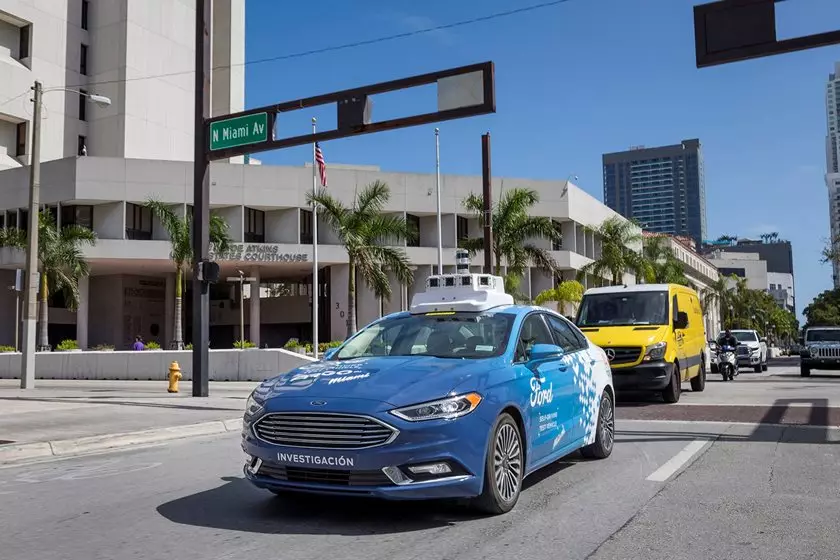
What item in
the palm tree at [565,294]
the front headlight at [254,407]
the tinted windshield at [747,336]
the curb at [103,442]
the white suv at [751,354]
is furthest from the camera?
the palm tree at [565,294]

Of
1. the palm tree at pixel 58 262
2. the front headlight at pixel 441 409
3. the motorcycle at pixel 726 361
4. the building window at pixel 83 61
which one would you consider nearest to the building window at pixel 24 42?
the building window at pixel 83 61

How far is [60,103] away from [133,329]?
1748cm

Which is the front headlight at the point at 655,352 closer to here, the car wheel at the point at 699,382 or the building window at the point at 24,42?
the car wheel at the point at 699,382

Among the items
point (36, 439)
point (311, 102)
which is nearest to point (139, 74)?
point (311, 102)

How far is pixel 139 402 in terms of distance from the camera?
16.9 meters

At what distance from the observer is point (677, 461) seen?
8398 mm

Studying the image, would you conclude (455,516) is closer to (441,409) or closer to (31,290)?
(441,409)

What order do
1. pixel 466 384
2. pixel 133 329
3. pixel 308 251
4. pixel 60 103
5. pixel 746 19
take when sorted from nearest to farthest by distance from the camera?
pixel 466 384, pixel 746 19, pixel 308 251, pixel 133 329, pixel 60 103

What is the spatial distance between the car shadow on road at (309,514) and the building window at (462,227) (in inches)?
1770

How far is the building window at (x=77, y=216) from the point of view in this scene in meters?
44.2

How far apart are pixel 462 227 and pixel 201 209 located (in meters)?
35.7

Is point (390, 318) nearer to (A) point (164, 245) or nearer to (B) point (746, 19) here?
(B) point (746, 19)

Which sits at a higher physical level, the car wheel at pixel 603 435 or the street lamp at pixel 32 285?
the street lamp at pixel 32 285

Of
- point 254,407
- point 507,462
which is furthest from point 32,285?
point 507,462
